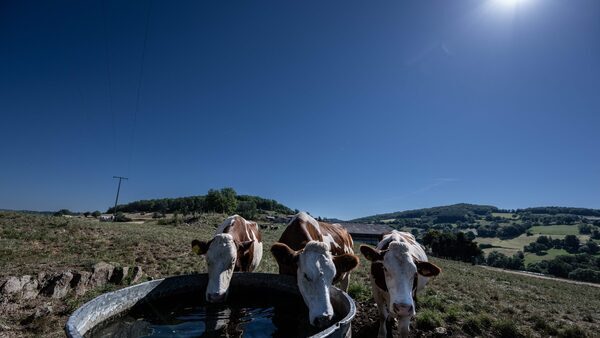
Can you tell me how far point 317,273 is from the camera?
3.99m

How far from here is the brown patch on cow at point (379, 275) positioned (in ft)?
17.5

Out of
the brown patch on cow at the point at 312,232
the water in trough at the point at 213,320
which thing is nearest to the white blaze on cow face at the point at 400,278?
the water in trough at the point at 213,320

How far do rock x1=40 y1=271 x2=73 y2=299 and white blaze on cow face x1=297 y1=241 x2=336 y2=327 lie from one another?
6569 millimetres

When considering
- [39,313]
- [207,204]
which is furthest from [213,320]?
[207,204]

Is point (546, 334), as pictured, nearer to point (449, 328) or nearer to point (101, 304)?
point (449, 328)

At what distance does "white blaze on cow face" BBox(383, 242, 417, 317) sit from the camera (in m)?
4.34

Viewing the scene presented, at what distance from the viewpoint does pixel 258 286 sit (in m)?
4.66

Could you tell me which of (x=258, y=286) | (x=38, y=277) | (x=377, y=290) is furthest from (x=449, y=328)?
(x=38, y=277)

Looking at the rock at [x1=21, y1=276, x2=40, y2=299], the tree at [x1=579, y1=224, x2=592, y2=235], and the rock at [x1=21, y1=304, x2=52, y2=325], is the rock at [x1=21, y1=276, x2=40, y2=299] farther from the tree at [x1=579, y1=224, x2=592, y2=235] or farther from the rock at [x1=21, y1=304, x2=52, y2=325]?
the tree at [x1=579, y1=224, x2=592, y2=235]

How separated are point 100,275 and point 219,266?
5762 millimetres

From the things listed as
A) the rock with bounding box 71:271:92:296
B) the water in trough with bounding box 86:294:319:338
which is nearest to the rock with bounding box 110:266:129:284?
the rock with bounding box 71:271:92:296

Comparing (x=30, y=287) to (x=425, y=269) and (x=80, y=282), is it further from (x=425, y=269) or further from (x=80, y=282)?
(x=425, y=269)

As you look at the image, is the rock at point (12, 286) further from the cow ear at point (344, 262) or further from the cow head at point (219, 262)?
the cow ear at point (344, 262)

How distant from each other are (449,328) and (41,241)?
18.0 m
